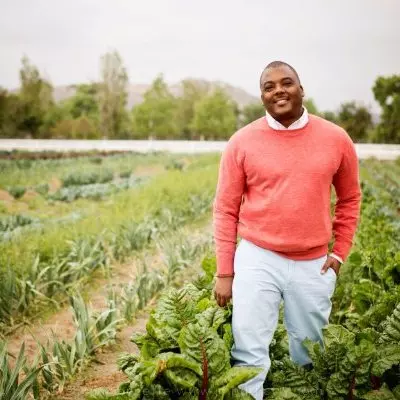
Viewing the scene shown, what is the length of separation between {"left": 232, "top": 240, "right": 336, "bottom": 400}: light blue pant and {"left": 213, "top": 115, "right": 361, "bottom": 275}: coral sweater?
5 centimetres

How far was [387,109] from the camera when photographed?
3409cm

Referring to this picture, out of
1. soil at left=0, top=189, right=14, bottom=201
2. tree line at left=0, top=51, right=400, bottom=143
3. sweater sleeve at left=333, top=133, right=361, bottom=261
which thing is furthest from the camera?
tree line at left=0, top=51, right=400, bottom=143

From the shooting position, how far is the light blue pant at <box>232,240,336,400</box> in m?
1.91

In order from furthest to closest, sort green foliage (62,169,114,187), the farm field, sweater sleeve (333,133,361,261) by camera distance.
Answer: green foliage (62,169,114,187) < sweater sleeve (333,133,361,261) < the farm field

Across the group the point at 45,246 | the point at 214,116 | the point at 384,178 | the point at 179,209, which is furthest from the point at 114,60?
the point at 45,246

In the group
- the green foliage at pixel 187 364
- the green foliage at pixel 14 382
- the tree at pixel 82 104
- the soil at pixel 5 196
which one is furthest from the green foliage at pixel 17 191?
the tree at pixel 82 104

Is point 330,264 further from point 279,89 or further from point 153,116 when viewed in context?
point 153,116

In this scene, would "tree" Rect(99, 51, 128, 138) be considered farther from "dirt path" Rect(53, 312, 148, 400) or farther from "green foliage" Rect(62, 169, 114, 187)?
"dirt path" Rect(53, 312, 148, 400)

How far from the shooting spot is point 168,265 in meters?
4.66

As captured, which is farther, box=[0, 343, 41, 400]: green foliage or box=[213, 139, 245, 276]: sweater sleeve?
box=[0, 343, 41, 400]: green foliage

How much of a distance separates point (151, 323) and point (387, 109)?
3623cm

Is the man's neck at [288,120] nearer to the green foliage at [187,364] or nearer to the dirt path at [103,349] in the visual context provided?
the green foliage at [187,364]

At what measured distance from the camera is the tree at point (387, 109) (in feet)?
110

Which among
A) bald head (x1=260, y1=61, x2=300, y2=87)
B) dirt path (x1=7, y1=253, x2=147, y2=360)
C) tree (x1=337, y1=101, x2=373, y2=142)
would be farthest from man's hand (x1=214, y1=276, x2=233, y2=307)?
tree (x1=337, y1=101, x2=373, y2=142)
